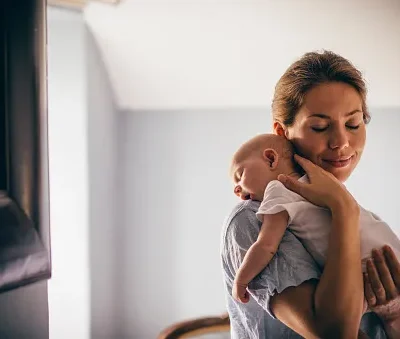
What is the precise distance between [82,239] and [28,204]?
27.0 inches

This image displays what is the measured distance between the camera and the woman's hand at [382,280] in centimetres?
88

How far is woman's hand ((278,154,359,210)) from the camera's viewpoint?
0.90m

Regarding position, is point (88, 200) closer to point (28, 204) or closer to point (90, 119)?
point (90, 119)

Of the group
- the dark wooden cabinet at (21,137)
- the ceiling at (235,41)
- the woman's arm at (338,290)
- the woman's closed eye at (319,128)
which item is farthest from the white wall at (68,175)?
the woman's arm at (338,290)

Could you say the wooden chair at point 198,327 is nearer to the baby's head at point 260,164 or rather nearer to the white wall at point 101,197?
the white wall at point 101,197

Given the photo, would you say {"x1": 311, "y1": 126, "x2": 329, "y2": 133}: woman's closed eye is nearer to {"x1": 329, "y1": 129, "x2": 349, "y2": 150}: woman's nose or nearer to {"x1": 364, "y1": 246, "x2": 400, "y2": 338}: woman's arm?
{"x1": 329, "y1": 129, "x2": 349, "y2": 150}: woman's nose

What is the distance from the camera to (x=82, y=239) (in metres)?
1.89

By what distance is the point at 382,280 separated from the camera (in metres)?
0.89

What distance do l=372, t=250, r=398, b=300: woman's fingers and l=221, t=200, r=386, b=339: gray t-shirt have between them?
0.10 m

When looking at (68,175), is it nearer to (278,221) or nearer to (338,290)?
(278,221)

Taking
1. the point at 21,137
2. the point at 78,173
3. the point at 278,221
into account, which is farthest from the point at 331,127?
the point at 78,173

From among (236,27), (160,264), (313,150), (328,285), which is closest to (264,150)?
(313,150)

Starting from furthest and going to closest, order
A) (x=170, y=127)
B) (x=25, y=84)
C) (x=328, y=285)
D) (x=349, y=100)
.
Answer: (x=170, y=127) < (x=25, y=84) < (x=349, y=100) < (x=328, y=285)

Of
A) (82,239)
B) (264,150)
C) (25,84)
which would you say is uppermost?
(25,84)
